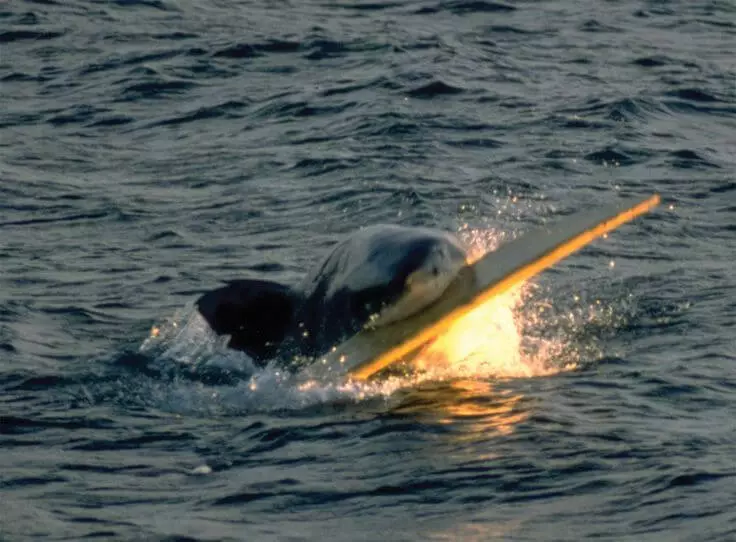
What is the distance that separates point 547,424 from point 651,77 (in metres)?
15.3

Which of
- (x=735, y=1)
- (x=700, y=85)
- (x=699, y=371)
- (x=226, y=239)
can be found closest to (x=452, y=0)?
(x=735, y=1)

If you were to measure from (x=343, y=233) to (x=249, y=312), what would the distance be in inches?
181

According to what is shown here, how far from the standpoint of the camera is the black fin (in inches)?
642

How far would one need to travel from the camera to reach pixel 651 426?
14.0 metres

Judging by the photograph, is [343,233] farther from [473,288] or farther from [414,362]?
[473,288]

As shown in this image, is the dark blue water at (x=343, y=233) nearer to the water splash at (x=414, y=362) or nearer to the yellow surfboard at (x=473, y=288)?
the water splash at (x=414, y=362)

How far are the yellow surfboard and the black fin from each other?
4.70 ft

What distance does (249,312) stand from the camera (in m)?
16.4

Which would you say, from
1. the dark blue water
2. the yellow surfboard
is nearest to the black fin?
the dark blue water

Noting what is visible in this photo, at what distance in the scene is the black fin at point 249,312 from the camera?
16.3 metres

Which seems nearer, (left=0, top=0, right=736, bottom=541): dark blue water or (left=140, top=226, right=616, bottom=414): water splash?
(left=0, top=0, right=736, bottom=541): dark blue water

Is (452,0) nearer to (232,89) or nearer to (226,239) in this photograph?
(232,89)

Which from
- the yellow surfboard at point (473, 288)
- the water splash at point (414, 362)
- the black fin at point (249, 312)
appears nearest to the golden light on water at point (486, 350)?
the water splash at point (414, 362)

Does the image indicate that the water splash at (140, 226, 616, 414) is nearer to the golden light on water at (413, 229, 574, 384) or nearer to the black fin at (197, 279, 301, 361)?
the golden light on water at (413, 229, 574, 384)
